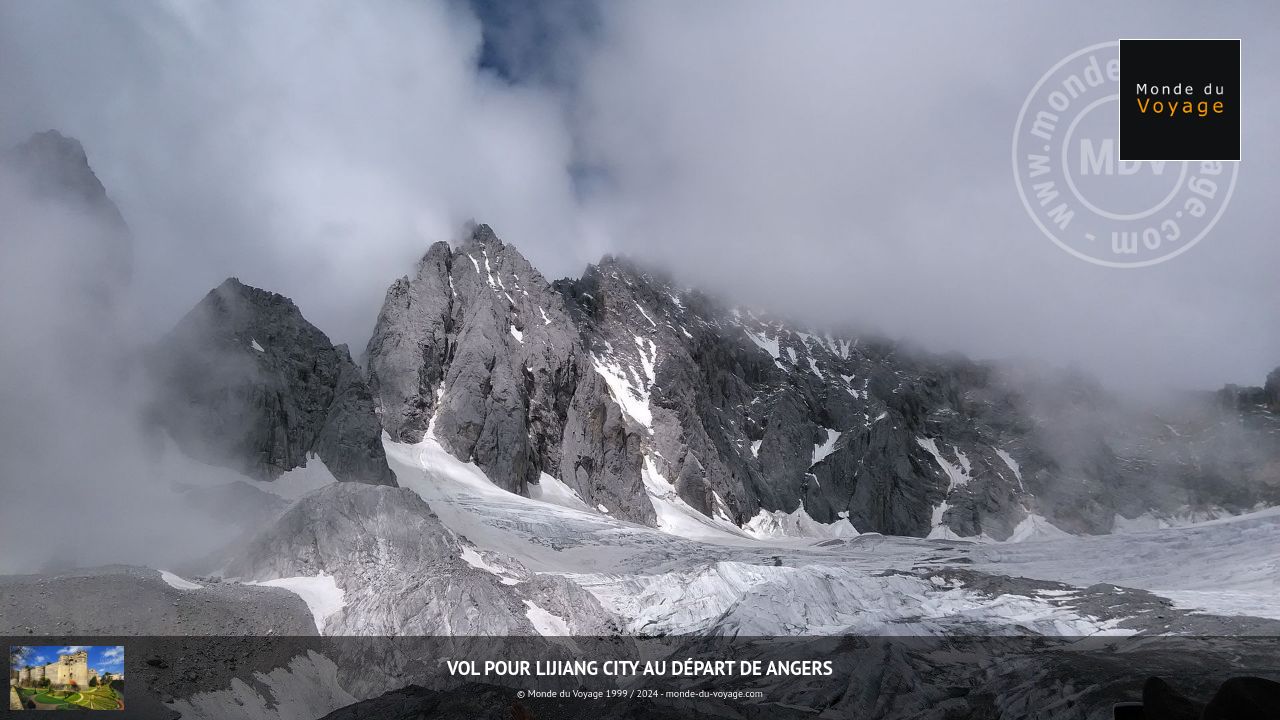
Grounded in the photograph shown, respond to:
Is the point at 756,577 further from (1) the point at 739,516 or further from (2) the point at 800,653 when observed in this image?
(1) the point at 739,516

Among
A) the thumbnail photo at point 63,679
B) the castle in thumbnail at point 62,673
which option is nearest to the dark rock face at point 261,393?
the thumbnail photo at point 63,679

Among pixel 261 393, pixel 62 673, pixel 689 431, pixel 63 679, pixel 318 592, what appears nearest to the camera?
pixel 63 679

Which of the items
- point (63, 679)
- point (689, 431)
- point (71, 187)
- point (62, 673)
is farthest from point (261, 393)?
point (689, 431)

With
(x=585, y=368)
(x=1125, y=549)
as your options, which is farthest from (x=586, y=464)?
(x=1125, y=549)

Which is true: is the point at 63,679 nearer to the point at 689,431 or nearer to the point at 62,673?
the point at 62,673

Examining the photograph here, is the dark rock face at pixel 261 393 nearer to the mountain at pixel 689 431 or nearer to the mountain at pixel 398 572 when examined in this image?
the mountain at pixel 689 431

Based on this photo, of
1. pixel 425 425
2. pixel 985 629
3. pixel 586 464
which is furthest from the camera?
pixel 586 464

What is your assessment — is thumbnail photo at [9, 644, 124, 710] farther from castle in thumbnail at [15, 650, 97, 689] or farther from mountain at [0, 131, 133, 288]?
mountain at [0, 131, 133, 288]
